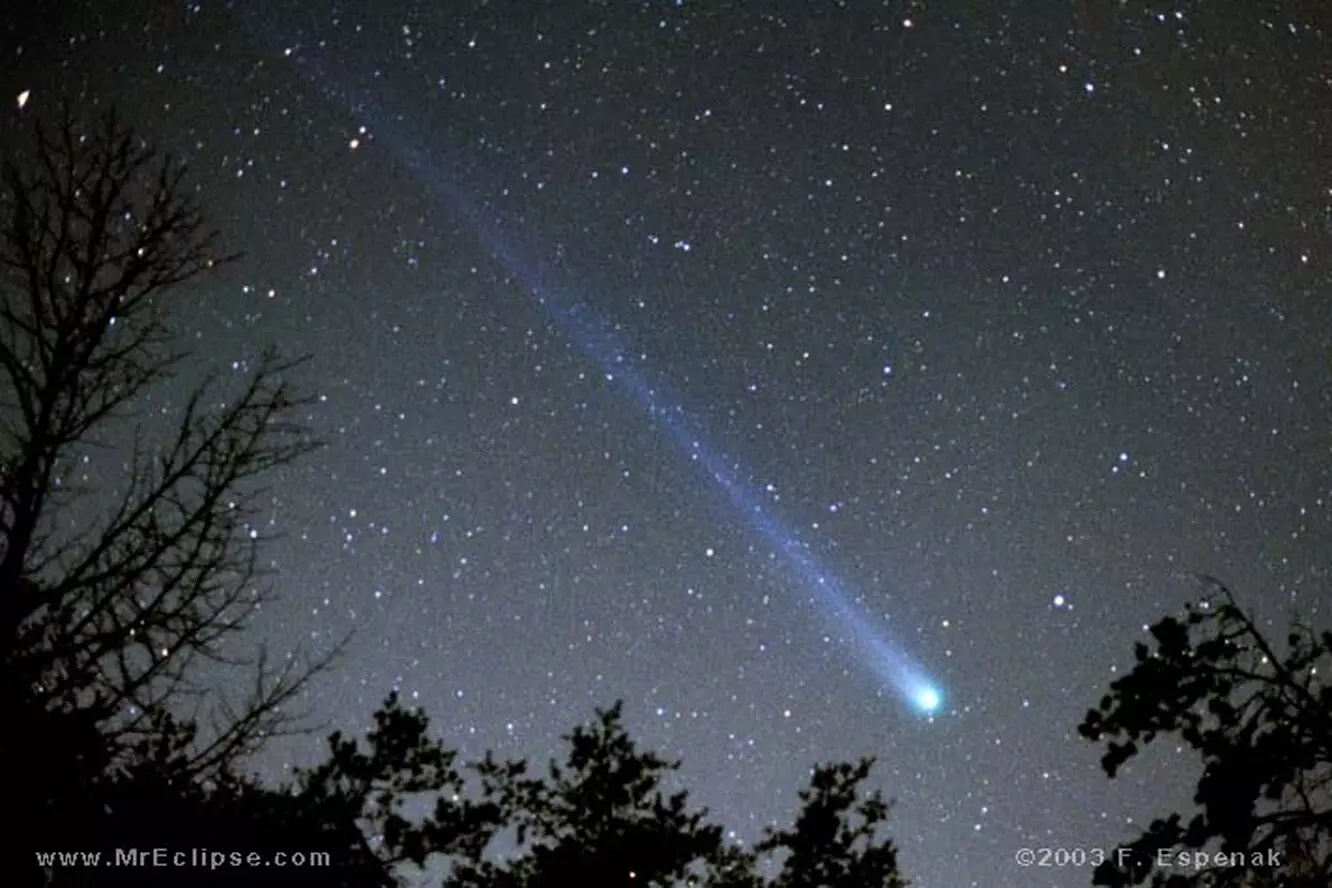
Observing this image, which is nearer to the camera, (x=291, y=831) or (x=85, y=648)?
(x=85, y=648)

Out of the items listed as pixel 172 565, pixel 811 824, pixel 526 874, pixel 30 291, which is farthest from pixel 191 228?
pixel 811 824

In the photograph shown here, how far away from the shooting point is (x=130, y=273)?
5.07 m

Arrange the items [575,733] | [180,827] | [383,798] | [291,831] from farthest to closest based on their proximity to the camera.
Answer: [575,733]
[383,798]
[291,831]
[180,827]

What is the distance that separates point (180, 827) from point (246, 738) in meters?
6.33

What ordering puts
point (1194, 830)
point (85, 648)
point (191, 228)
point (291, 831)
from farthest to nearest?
1. point (291, 831)
2. point (191, 228)
3. point (85, 648)
4. point (1194, 830)

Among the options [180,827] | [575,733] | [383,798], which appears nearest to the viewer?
[180,827]

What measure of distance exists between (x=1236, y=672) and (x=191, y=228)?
525 cm

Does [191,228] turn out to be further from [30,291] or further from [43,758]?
[43,758]

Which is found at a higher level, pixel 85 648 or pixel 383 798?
pixel 383 798

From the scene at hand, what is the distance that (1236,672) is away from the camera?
4105mm

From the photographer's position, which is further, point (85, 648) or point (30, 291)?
point (30, 291)

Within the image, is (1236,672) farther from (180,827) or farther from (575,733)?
(575,733)

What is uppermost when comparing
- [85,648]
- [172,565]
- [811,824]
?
[811,824]

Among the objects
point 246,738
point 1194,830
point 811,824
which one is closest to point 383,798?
point 811,824
